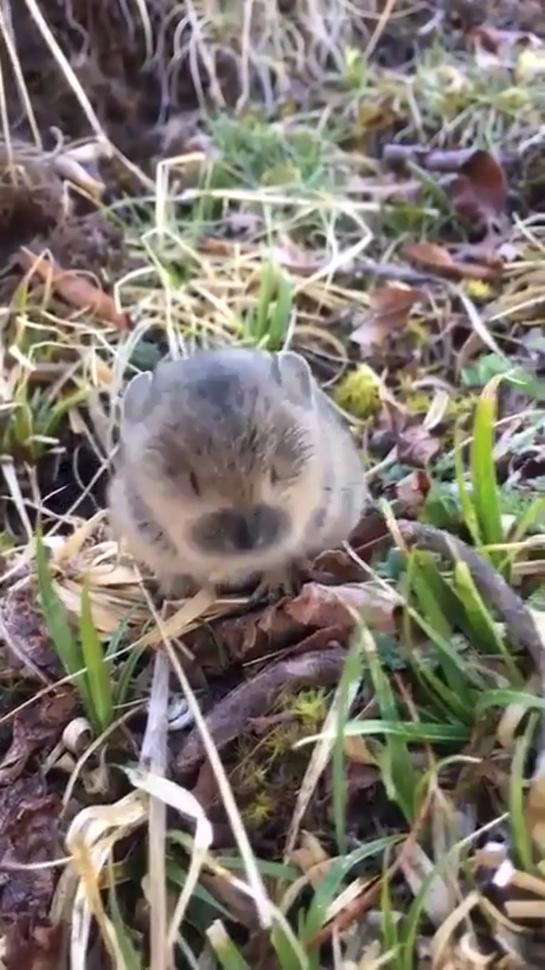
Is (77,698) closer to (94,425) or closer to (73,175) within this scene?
(94,425)

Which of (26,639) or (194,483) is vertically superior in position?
(194,483)

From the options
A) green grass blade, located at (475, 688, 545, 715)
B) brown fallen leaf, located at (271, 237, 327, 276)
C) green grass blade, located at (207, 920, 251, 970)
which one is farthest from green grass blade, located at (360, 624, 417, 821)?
brown fallen leaf, located at (271, 237, 327, 276)

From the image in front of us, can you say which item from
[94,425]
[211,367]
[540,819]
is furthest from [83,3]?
[540,819]

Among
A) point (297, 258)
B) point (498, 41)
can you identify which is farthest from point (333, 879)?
point (498, 41)

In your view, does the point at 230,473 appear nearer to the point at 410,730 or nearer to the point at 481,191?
the point at 410,730

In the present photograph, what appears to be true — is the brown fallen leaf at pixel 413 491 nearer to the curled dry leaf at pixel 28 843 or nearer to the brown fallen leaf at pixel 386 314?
the brown fallen leaf at pixel 386 314

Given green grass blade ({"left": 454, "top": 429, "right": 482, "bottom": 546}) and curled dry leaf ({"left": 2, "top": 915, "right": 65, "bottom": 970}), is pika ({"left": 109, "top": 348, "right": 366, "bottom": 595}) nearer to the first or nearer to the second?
green grass blade ({"left": 454, "top": 429, "right": 482, "bottom": 546})
